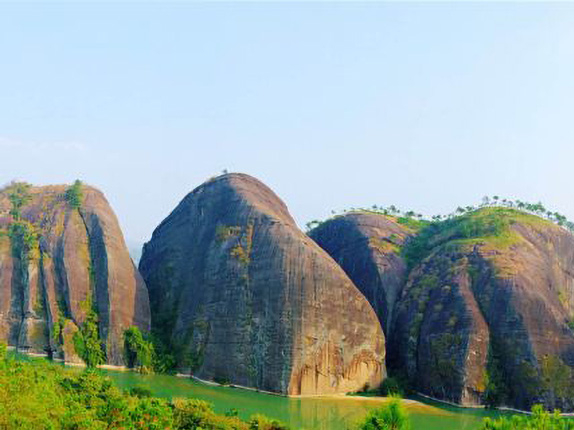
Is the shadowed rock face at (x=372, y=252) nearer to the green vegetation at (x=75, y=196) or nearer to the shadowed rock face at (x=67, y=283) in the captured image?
the shadowed rock face at (x=67, y=283)

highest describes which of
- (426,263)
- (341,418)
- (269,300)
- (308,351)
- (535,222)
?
(535,222)

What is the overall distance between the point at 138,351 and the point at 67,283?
7352 millimetres

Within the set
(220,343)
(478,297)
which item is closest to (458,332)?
(478,297)

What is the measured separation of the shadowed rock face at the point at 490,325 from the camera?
3712cm

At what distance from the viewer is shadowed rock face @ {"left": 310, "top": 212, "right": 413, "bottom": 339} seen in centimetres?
4859

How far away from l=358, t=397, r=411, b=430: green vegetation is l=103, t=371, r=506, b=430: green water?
10811mm

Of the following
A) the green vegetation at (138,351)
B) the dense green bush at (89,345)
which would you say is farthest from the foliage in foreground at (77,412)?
the dense green bush at (89,345)

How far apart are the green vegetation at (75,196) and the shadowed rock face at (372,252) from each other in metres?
20.8

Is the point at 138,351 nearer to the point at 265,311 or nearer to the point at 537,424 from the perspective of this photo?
the point at 265,311

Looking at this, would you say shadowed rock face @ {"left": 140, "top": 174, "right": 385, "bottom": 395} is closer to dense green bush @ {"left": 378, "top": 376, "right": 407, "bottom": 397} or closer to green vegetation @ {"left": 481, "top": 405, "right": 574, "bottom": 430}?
dense green bush @ {"left": 378, "top": 376, "right": 407, "bottom": 397}

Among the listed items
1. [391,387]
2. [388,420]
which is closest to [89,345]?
[391,387]

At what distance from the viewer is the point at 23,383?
17250mm

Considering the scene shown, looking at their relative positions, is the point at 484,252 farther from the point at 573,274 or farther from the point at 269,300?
the point at 269,300

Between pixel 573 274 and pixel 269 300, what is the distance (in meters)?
24.3
